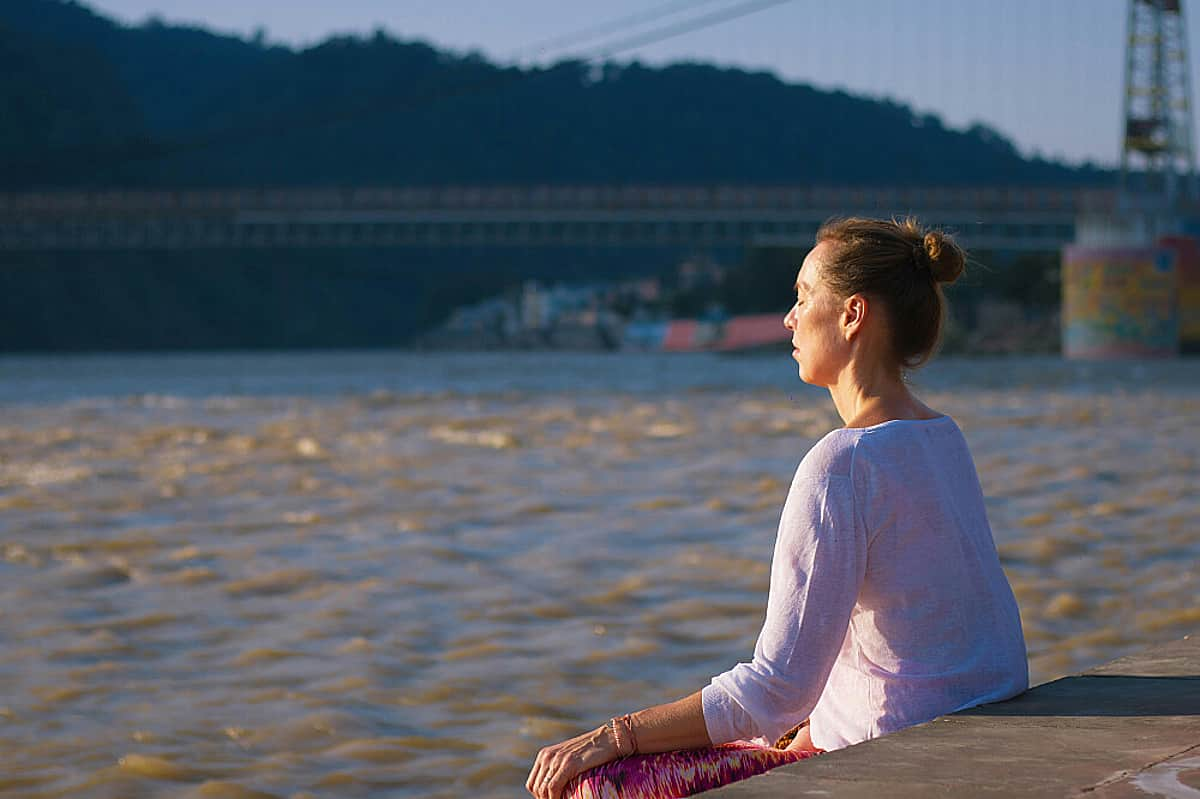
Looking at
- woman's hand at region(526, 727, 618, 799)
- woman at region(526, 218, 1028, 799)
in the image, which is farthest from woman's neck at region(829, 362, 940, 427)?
woman's hand at region(526, 727, 618, 799)

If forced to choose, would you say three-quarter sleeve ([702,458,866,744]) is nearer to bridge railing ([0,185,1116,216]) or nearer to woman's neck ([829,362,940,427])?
woman's neck ([829,362,940,427])

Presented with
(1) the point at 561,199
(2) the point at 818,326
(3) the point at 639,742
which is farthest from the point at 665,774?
(1) the point at 561,199

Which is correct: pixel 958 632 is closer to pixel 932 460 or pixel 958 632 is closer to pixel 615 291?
pixel 932 460

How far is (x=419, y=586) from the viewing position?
6.38m

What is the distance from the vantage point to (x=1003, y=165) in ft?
231

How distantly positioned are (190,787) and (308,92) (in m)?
77.6

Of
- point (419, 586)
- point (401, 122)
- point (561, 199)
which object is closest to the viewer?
point (419, 586)

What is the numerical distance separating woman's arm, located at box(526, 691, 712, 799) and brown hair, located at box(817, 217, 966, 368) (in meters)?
0.51

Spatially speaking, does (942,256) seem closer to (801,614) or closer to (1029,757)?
(801,614)

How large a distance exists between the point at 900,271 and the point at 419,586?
4.62m

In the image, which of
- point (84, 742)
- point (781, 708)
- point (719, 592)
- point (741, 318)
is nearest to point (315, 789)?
point (84, 742)

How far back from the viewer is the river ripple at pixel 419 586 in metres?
4.04

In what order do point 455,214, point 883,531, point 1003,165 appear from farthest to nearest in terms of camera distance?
point 1003,165, point 455,214, point 883,531

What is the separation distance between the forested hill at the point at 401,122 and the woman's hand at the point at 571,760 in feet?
197
